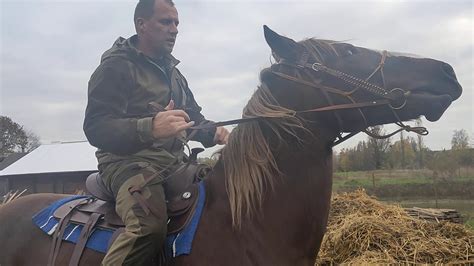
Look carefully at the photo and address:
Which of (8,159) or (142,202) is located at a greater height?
(8,159)

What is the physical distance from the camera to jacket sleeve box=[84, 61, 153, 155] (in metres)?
2.81

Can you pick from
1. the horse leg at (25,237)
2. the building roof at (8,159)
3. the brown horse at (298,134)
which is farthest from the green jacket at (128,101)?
the building roof at (8,159)

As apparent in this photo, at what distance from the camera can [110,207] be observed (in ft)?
10.6

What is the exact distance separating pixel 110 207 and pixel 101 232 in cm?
19

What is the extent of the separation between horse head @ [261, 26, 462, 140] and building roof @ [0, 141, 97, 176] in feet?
74.7

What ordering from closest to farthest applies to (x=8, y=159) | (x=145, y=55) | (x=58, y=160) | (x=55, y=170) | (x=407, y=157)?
(x=145, y=55), (x=55, y=170), (x=58, y=160), (x=407, y=157), (x=8, y=159)

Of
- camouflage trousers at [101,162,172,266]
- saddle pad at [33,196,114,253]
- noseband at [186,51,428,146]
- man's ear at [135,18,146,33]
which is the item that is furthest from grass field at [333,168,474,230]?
camouflage trousers at [101,162,172,266]

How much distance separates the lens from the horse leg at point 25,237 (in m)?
3.50

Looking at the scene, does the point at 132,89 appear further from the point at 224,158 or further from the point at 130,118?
the point at 224,158

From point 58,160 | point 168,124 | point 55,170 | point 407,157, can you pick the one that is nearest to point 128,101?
point 168,124

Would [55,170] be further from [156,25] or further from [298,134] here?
[298,134]

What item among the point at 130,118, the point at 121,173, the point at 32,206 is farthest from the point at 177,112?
the point at 32,206

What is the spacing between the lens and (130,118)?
2.93 meters

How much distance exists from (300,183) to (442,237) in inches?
217
